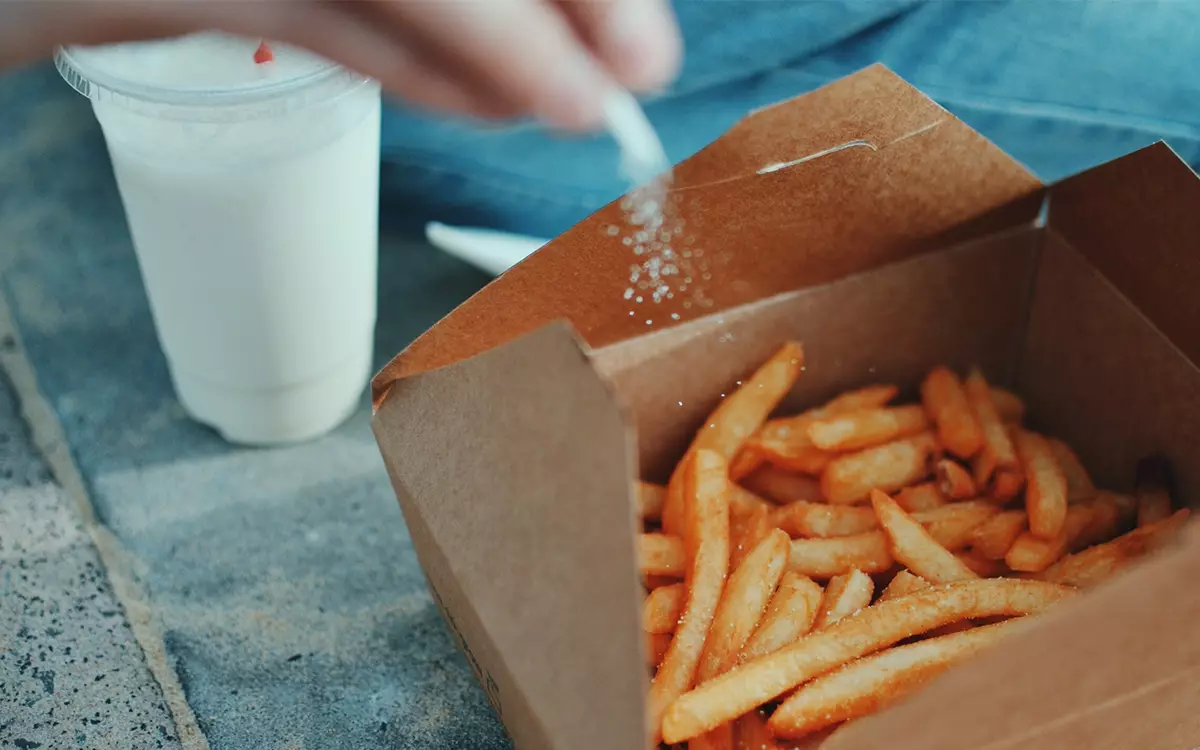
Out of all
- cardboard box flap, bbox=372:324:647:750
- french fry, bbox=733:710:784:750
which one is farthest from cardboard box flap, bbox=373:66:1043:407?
french fry, bbox=733:710:784:750

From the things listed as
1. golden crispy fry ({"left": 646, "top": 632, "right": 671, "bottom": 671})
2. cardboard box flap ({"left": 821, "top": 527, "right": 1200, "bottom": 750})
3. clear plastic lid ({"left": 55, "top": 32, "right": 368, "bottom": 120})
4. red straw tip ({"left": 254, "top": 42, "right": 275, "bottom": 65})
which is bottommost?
golden crispy fry ({"left": 646, "top": 632, "right": 671, "bottom": 671})

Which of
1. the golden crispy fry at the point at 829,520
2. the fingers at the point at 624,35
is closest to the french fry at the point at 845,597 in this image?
the golden crispy fry at the point at 829,520

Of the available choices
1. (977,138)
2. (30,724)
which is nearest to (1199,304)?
(977,138)

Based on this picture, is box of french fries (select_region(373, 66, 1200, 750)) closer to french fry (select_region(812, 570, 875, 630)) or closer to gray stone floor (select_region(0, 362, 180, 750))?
french fry (select_region(812, 570, 875, 630))

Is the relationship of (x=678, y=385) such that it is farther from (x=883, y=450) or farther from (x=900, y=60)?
(x=900, y=60)

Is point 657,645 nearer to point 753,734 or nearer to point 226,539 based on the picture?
point 753,734
